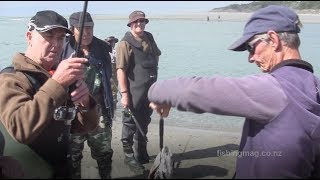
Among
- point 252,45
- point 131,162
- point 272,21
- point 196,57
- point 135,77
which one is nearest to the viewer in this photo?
point 272,21

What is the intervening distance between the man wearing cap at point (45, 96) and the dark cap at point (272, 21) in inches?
38.6

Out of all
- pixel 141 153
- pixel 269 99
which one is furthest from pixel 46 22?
pixel 141 153

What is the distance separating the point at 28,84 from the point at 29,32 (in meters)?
0.54

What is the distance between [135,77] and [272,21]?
399 centimetres

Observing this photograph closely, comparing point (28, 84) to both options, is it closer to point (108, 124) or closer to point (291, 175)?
point (291, 175)

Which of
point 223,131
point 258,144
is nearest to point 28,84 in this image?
point 258,144

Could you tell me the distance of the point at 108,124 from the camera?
16.6 ft

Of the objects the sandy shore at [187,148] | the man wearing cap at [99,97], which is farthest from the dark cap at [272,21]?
the sandy shore at [187,148]

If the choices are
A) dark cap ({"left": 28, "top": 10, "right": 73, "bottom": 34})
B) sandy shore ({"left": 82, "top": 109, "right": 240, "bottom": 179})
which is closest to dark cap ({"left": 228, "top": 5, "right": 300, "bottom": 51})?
dark cap ({"left": 28, "top": 10, "right": 73, "bottom": 34})

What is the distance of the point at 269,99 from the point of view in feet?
6.26

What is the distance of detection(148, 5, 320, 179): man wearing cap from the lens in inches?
73.9

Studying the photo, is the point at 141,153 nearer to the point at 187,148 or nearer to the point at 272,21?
the point at 187,148

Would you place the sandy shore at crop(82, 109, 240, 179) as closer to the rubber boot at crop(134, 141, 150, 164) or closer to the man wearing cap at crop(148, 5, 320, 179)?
the rubber boot at crop(134, 141, 150, 164)

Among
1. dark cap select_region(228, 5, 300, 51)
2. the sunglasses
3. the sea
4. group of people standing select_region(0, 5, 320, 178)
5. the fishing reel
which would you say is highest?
dark cap select_region(228, 5, 300, 51)
